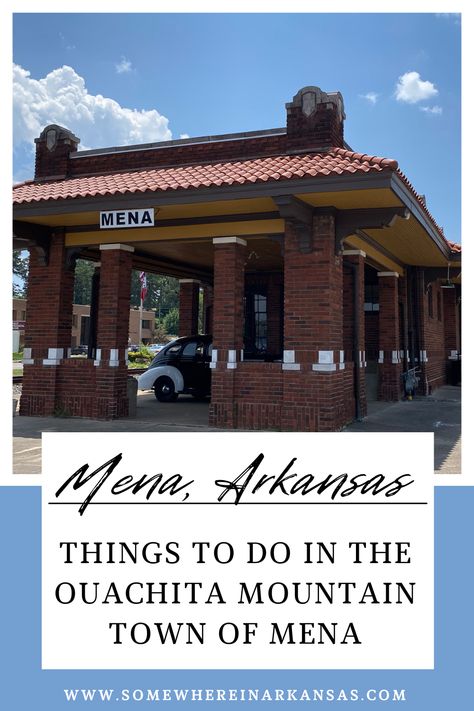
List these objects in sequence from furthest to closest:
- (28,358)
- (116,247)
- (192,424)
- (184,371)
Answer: (184,371) < (28,358) < (116,247) < (192,424)

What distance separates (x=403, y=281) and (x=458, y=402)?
368 centimetres

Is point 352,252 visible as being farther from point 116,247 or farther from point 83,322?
point 83,322

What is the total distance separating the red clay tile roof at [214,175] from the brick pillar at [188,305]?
5.73 meters

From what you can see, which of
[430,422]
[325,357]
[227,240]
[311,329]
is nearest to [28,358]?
[227,240]

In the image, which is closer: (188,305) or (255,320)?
(188,305)

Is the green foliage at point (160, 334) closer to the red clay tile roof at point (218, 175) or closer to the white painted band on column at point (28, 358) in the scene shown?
the white painted band on column at point (28, 358)

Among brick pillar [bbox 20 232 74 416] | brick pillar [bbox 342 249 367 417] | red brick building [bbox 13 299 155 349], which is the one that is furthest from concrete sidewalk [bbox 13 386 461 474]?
red brick building [bbox 13 299 155 349]

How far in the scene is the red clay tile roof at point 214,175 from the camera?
26.6 feet

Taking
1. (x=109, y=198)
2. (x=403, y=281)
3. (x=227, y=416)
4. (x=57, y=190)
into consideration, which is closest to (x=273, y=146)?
(x=109, y=198)

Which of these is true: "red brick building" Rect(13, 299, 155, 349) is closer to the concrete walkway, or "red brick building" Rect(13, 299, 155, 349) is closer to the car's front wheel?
the car's front wheel

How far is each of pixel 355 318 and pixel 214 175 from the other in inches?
154

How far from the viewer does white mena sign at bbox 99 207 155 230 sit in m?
9.24

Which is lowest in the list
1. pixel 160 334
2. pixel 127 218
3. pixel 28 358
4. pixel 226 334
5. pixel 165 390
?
pixel 165 390

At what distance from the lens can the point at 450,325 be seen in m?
22.4
